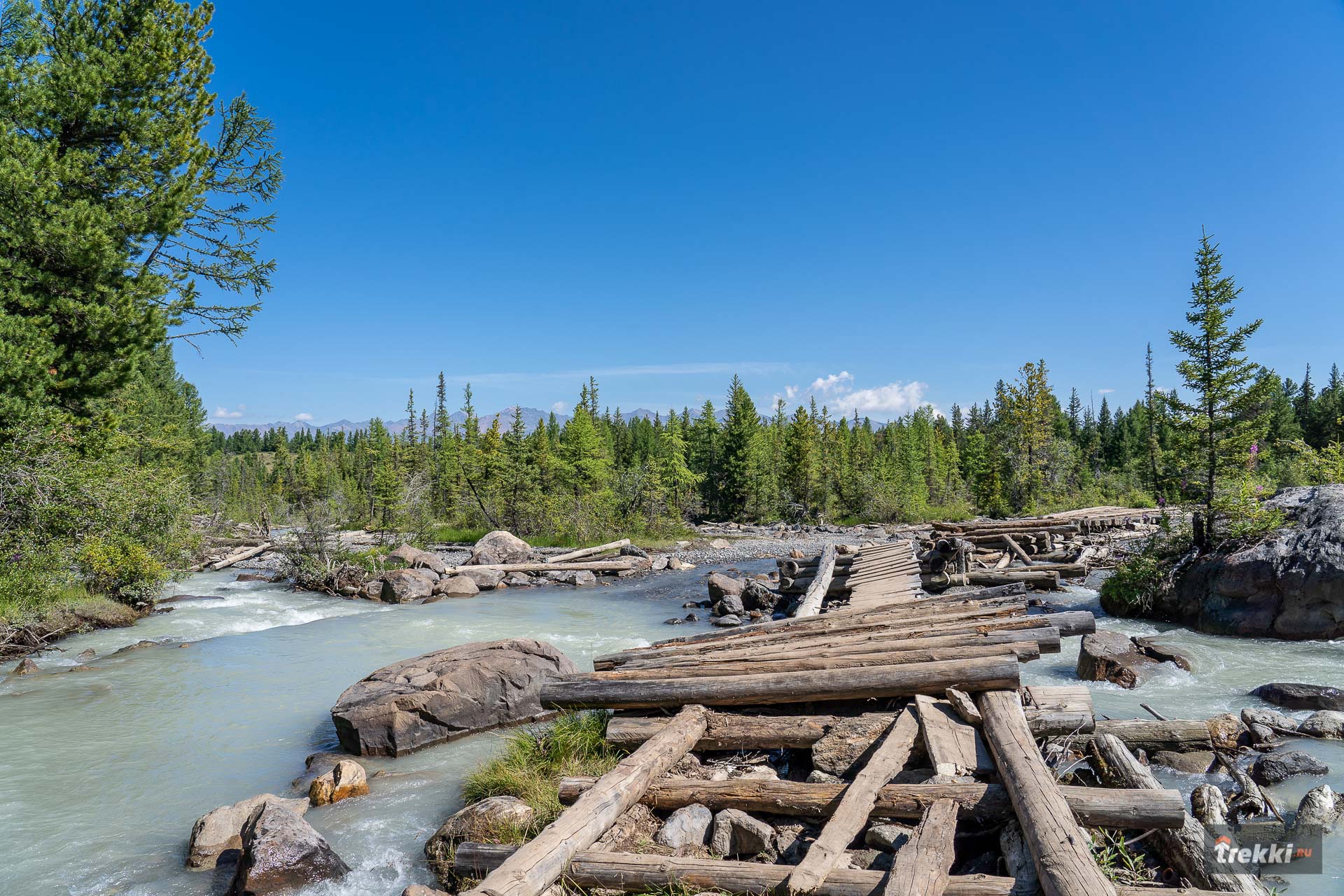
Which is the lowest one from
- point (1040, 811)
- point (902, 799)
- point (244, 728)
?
point (244, 728)

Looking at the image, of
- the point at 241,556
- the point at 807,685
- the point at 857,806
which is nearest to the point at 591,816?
the point at 857,806

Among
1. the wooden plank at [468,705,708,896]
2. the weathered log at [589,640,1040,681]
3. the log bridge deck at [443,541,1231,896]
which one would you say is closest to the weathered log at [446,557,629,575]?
the log bridge deck at [443,541,1231,896]

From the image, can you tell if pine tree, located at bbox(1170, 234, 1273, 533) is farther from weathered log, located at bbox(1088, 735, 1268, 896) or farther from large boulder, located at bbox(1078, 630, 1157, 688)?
weathered log, located at bbox(1088, 735, 1268, 896)

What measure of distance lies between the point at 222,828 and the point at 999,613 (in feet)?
28.1

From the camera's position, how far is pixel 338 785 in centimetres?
698

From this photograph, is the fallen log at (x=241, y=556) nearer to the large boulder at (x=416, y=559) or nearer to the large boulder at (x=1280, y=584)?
the large boulder at (x=416, y=559)

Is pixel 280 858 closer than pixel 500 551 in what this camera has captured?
Yes

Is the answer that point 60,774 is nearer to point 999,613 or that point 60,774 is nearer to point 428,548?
point 999,613

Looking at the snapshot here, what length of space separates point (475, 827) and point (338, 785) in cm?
258

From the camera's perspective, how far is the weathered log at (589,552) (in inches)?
1090

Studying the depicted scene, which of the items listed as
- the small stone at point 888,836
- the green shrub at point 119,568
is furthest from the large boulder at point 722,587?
the green shrub at point 119,568

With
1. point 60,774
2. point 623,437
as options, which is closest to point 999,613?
point 60,774

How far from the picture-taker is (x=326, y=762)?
309 inches

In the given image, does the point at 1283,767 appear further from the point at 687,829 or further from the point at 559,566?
the point at 559,566
